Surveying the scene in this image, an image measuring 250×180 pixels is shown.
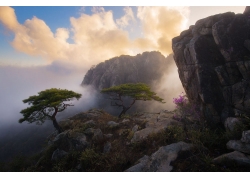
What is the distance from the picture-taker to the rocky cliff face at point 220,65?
380 inches

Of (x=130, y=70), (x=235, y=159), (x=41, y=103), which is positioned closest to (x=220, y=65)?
(x=235, y=159)

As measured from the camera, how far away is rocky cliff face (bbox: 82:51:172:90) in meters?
89.9

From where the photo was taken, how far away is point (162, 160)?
7625 mm

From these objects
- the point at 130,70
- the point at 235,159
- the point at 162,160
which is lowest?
the point at 162,160

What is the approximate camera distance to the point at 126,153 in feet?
32.9

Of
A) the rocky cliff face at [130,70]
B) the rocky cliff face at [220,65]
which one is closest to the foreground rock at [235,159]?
the rocky cliff face at [220,65]

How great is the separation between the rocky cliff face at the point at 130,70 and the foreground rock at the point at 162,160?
78203 mm

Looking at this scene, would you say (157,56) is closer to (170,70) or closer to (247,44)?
(170,70)

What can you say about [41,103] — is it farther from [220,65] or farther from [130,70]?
[130,70]

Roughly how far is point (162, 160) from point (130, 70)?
86.5m

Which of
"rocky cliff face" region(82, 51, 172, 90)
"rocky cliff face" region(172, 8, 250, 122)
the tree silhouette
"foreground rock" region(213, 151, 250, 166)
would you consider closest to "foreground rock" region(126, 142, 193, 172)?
"foreground rock" region(213, 151, 250, 166)

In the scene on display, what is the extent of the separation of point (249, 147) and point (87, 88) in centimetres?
10525

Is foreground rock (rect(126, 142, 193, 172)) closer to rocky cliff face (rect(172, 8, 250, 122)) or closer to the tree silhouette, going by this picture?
rocky cliff face (rect(172, 8, 250, 122))

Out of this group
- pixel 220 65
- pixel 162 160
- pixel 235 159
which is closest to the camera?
pixel 235 159
